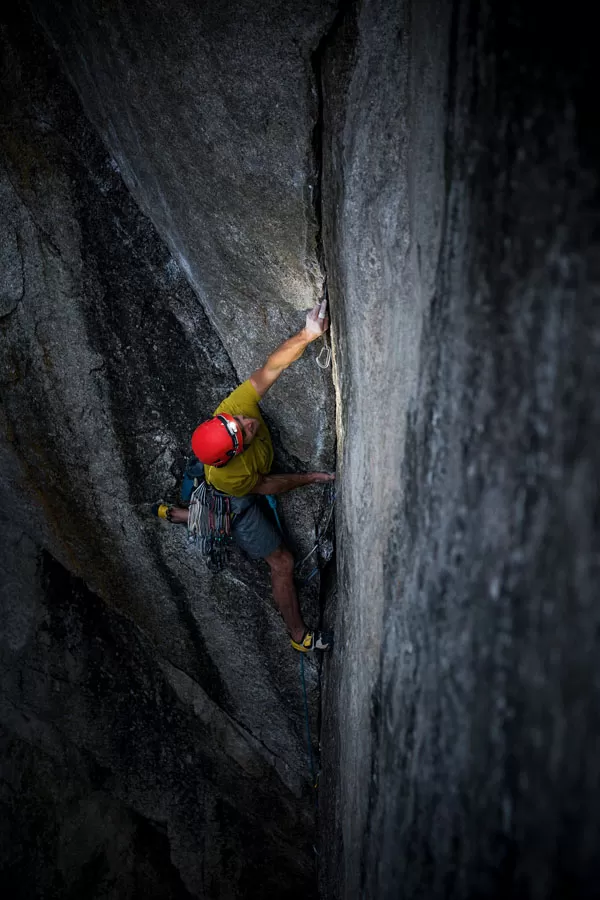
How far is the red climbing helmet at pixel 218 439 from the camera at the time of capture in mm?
2828

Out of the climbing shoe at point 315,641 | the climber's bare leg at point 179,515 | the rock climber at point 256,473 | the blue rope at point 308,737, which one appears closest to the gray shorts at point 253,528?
the rock climber at point 256,473

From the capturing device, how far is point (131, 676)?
14.0 feet

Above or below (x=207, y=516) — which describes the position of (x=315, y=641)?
below

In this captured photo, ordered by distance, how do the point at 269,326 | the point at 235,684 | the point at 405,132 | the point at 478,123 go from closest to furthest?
the point at 478,123
the point at 405,132
the point at 269,326
the point at 235,684

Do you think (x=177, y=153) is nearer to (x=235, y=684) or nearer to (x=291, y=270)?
(x=291, y=270)

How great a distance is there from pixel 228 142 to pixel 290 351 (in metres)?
0.88

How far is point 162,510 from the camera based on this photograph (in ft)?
11.5

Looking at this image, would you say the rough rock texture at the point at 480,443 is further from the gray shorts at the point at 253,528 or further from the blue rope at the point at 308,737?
the blue rope at the point at 308,737

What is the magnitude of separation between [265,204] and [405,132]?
3.44 ft

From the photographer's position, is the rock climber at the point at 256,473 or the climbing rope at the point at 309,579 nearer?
the rock climber at the point at 256,473

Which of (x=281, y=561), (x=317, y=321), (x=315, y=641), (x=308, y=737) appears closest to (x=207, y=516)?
(x=281, y=561)

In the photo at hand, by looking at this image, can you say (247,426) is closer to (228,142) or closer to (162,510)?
(162,510)

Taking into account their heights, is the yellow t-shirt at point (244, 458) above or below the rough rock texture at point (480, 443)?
above

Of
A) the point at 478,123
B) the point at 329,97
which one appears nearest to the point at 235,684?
the point at 329,97
